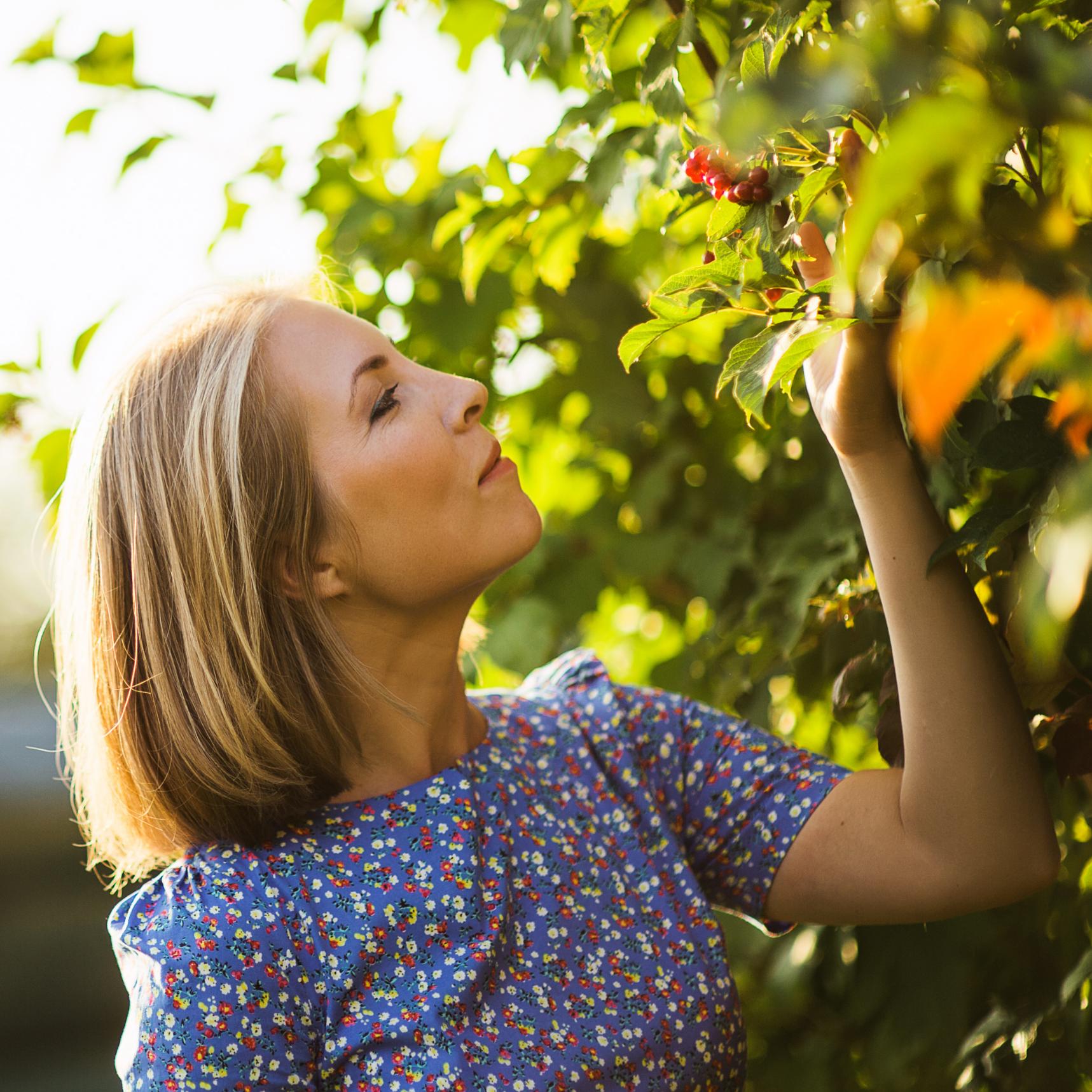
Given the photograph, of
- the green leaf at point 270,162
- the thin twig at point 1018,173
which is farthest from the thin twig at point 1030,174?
the green leaf at point 270,162

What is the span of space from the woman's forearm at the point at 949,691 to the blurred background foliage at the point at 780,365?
1.3 inches

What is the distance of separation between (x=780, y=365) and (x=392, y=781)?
31.1 inches

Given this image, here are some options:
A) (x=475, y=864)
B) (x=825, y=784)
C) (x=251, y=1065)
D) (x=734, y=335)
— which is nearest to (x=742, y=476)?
(x=734, y=335)

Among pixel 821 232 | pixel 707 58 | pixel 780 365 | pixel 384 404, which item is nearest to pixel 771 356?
pixel 780 365

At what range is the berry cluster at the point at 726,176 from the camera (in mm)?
880

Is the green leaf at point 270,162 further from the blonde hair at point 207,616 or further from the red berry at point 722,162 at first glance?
the red berry at point 722,162

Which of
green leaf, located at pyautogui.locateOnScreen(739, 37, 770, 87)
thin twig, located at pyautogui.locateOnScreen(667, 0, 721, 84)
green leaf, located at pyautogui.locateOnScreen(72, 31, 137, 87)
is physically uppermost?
green leaf, located at pyautogui.locateOnScreen(72, 31, 137, 87)

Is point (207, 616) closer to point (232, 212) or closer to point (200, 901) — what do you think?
point (200, 901)

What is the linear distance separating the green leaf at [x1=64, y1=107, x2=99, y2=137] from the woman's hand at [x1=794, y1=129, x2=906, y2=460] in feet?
3.97

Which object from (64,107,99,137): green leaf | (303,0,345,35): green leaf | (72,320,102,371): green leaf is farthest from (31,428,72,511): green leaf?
(303,0,345,35): green leaf

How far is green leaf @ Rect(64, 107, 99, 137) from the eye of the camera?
175 cm

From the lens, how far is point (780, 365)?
829mm

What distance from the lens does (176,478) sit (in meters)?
1.35

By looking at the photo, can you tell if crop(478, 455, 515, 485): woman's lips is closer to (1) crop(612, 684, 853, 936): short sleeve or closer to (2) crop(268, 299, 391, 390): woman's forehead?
(2) crop(268, 299, 391, 390): woman's forehead
